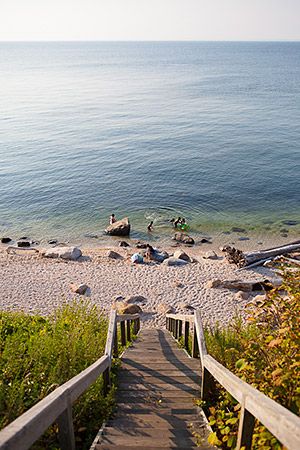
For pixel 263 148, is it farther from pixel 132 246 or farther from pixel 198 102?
pixel 198 102

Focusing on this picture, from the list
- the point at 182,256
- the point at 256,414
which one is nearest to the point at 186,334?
the point at 256,414

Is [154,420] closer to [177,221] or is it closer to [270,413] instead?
[270,413]

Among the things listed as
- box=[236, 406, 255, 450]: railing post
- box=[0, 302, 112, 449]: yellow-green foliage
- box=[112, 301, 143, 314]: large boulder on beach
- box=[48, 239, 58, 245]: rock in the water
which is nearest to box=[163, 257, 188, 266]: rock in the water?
box=[112, 301, 143, 314]: large boulder on beach

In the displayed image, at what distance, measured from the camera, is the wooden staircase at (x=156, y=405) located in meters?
4.29

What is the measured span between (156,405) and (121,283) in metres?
14.5

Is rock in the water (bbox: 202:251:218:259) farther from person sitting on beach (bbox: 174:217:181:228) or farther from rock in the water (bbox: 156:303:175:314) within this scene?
rock in the water (bbox: 156:303:175:314)

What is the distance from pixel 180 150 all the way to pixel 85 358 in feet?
127

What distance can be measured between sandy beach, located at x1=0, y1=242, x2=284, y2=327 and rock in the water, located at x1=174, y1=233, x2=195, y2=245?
2.06 m

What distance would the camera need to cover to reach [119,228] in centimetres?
2692

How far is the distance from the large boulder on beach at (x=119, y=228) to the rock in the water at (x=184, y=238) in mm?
3432

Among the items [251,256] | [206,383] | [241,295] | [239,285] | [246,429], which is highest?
[251,256]

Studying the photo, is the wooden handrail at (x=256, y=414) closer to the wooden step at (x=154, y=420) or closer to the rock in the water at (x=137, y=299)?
the wooden step at (x=154, y=420)

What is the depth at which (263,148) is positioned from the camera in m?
42.7

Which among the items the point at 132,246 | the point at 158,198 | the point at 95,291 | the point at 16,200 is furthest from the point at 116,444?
the point at 16,200
